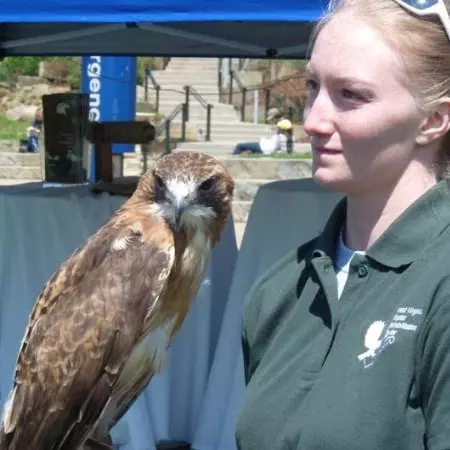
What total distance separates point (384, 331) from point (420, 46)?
1.77ft

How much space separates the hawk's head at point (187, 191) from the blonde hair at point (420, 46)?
1788mm

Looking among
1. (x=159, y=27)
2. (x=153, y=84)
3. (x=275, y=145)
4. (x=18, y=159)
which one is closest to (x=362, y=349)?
(x=159, y=27)

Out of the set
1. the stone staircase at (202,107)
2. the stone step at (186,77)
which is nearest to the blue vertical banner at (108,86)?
the stone staircase at (202,107)

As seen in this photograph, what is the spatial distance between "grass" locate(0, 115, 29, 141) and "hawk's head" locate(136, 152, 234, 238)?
62.9 ft

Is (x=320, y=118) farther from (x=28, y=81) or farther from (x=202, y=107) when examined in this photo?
(x=28, y=81)

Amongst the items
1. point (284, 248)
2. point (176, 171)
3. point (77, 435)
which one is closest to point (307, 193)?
point (284, 248)

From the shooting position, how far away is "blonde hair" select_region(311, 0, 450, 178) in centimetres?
178

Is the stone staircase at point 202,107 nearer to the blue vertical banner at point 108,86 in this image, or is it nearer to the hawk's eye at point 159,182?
the blue vertical banner at point 108,86

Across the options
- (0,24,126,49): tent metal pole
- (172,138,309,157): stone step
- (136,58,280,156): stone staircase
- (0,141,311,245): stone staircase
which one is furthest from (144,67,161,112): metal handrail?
(0,24,126,49): tent metal pole

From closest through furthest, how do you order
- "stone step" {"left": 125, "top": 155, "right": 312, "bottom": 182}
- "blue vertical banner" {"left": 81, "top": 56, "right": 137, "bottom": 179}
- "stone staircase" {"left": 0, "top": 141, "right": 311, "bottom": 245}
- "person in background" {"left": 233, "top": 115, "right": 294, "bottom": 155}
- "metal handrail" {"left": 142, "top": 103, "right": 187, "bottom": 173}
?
"blue vertical banner" {"left": 81, "top": 56, "right": 137, "bottom": 179} < "stone staircase" {"left": 0, "top": 141, "right": 311, "bottom": 245} < "stone step" {"left": 125, "top": 155, "right": 312, "bottom": 182} < "person in background" {"left": 233, "top": 115, "right": 294, "bottom": 155} < "metal handrail" {"left": 142, "top": 103, "right": 187, "bottom": 173}

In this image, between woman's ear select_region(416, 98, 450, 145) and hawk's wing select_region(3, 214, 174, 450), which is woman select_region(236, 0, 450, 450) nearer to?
woman's ear select_region(416, 98, 450, 145)

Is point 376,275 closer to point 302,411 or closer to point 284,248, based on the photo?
point 302,411

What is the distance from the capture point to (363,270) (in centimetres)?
186

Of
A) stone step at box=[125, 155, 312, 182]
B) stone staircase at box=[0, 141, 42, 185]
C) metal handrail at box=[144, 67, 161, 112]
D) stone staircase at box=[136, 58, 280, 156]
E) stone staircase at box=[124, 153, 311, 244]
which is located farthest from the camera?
metal handrail at box=[144, 67, 161, 112]
